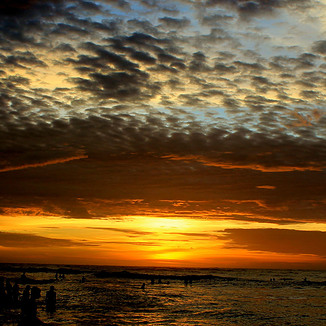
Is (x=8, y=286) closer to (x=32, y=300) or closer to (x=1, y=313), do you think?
(x=1, y=313)

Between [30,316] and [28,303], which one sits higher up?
[28,303]

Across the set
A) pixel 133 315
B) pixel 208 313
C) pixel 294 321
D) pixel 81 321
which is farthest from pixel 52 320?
pixel 294 321

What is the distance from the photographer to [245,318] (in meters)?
34.3

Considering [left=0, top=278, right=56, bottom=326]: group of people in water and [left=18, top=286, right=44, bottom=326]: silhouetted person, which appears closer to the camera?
[left=18, top=286, right=44, bottom=326]: silhouetted person

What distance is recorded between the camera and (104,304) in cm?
4172

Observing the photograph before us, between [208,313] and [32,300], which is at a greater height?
[32,300]

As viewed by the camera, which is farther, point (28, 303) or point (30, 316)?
point (28, 303)

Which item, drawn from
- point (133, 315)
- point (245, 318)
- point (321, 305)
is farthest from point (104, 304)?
point (321, 305)

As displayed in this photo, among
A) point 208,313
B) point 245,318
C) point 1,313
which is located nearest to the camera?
point 1,313

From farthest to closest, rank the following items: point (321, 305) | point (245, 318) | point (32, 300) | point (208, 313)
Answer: point (321, 305) < point (208, 313) < point (245, 318) < point (32, 300)

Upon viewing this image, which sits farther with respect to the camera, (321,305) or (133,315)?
(321,305)

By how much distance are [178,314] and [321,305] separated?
21594mm

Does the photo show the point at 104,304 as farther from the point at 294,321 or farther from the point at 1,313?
the point at 294,321

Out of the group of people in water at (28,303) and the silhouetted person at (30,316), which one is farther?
the group of people in water at (28,303)
